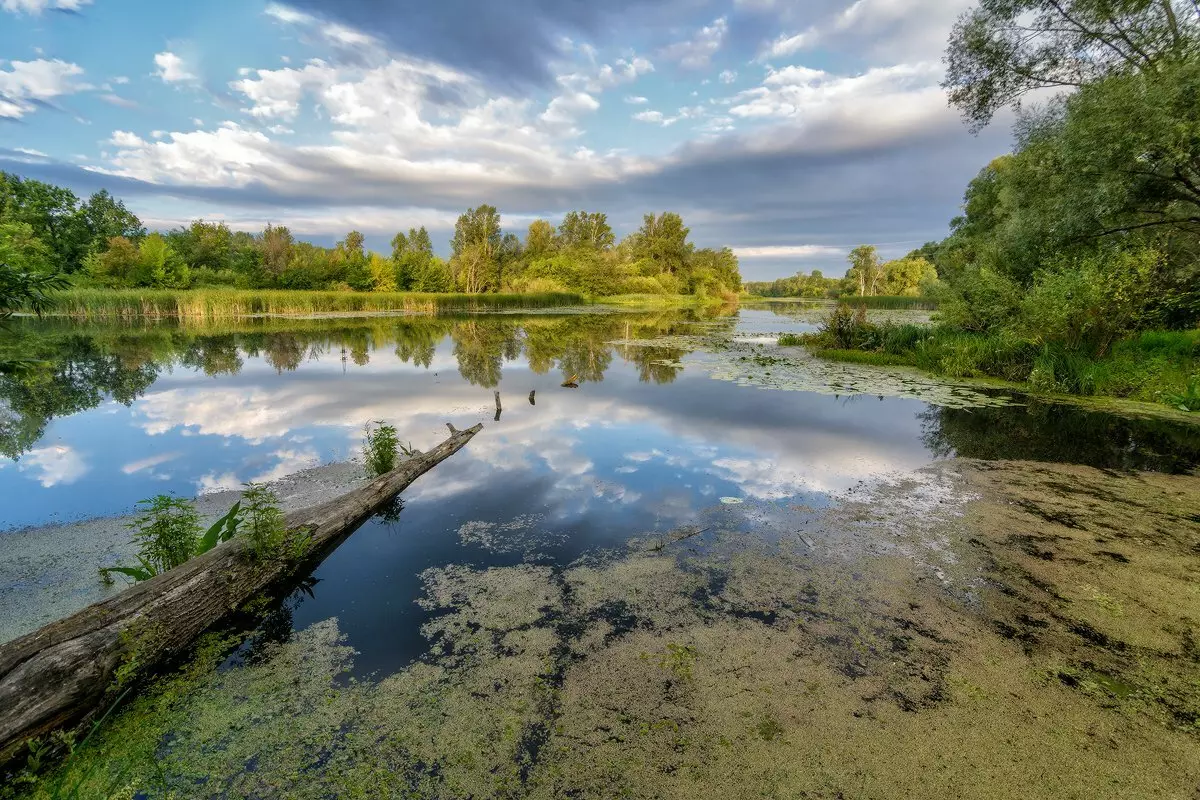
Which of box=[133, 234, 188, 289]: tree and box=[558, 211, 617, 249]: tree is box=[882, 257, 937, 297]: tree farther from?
box=[133, 234, 188, 289]: tree

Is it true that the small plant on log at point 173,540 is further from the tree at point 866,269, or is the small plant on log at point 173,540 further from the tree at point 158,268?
the tree at point 866,269

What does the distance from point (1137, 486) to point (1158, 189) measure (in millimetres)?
8942

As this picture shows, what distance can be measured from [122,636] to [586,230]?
87.0 m

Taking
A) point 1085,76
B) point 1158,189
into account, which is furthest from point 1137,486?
point 1085,76

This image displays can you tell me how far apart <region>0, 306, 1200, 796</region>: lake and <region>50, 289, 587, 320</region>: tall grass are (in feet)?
58.6

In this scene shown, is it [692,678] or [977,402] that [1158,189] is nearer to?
[977,402]

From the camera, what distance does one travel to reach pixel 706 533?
5.75 meters

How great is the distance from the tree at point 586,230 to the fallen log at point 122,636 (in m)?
83.2

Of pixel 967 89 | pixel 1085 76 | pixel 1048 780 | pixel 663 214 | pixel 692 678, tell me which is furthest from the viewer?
pixel 663 214

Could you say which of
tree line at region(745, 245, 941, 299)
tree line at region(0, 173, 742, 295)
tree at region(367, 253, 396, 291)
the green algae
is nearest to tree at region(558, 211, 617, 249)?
tree line at region(0, 173, 742, 295)

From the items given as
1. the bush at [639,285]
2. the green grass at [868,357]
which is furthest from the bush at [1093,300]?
the bush at [639,285]

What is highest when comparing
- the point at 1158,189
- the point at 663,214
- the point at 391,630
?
the point at 663,214

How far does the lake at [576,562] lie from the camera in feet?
9.53

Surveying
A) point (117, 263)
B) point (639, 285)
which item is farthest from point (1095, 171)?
point (639, 285)
